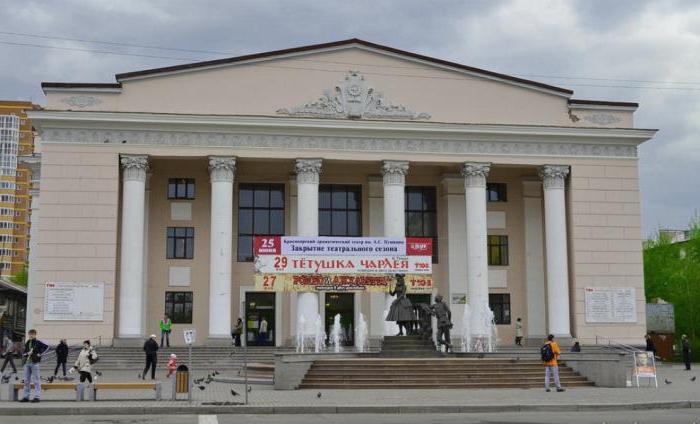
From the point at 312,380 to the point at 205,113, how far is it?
18.6 metres

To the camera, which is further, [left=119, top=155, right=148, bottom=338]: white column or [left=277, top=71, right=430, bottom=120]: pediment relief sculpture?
[left=277, top=71, right=430, bottom=120]: pediment relief sculpture

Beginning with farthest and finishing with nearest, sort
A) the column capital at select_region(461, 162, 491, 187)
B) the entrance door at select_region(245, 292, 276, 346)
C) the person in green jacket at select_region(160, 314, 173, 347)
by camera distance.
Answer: the entrance door at select_region(245, 292, 276, 346) < the column capital at select_region(461, 162, 491, 187) < the person in green jacket at select_region(160, 314, 173, 347)

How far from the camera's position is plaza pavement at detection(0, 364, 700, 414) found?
1808 cm

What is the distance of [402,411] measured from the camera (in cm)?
1798

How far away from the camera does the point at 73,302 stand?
37219 millimetres

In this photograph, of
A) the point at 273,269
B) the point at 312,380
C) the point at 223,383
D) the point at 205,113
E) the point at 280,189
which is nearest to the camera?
the point at 312,380

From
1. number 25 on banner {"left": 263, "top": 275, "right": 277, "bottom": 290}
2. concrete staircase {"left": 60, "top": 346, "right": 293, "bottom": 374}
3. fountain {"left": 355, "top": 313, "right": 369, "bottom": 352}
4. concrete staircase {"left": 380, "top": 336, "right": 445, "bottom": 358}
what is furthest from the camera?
fountain {"left": 355, "top": 313, "right": 369, "bottom": 352}

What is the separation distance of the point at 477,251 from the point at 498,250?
412 cm

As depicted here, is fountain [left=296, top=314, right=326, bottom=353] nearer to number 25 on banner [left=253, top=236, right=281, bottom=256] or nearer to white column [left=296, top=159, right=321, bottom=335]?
white column [left=296, top=159, right=321, bottom=335]

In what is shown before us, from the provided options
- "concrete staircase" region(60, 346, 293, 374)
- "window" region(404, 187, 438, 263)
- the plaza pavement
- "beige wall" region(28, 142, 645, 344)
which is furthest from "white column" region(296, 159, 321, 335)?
the plaza pavement

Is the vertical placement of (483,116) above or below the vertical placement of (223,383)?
above

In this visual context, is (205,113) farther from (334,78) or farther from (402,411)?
(402,411)

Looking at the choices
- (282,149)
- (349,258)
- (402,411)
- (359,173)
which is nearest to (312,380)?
(402,411)

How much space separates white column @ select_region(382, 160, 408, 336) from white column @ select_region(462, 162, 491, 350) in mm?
3147
